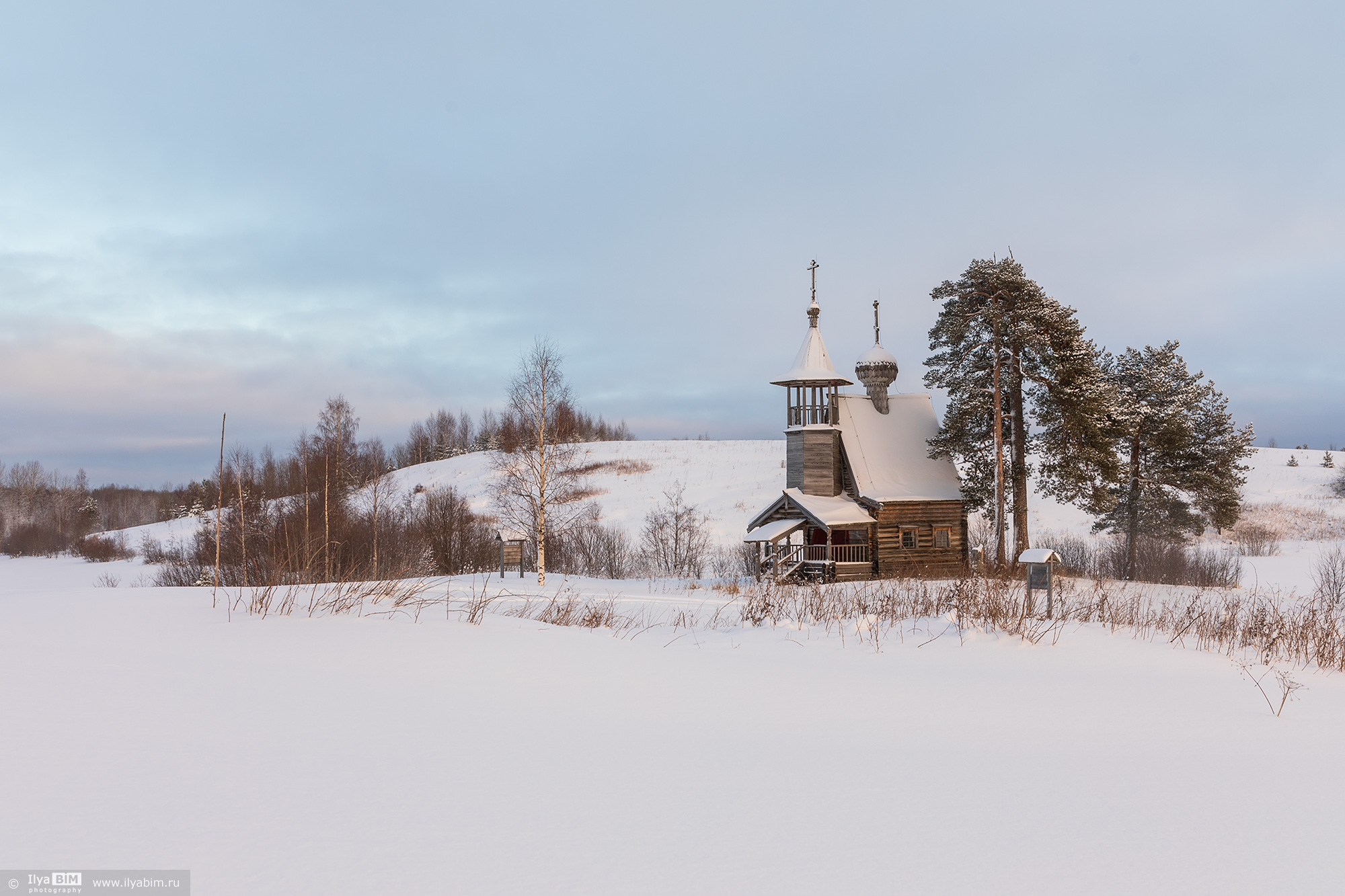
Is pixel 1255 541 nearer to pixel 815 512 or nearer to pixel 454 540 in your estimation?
pixel 815 512

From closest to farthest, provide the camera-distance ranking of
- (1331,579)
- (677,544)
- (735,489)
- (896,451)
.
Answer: (1331,579) → (896,451) → (677,544) → (735,489)

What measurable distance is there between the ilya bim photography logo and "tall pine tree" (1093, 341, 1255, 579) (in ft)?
101

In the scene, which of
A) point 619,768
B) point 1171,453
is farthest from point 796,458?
point 619,768

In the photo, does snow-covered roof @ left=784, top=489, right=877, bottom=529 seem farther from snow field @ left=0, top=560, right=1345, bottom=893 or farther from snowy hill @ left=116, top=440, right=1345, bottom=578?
snow field @ left=0, top=560, right=1345, bottom=893

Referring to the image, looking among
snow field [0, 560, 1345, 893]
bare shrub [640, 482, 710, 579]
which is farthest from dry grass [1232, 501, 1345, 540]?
snow field [0, 560, 1345, 893]

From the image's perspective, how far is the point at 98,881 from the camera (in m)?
2.23

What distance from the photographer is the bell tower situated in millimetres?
28781

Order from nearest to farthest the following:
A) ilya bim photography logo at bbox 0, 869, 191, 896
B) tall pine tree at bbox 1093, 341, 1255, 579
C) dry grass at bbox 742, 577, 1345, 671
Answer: ilya bim photography logo at bbox 0, 869, 191, 896
dry grass at bbox 742, 577, 1345, 671
tall pine tree at bbox 1093, 341, 1255, 579

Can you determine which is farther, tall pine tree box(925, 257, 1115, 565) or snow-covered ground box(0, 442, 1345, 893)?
tall pine tree box(925, 257, 1115, 565)

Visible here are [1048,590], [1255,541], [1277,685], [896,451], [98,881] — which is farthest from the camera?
[1255,541]

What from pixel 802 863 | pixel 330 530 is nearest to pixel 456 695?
pixel 802 863

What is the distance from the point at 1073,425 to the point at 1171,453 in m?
6.98

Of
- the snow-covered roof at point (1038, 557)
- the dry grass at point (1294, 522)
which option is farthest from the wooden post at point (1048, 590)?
the dry grass at point (1294, 522)

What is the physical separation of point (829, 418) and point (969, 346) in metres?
5.91
